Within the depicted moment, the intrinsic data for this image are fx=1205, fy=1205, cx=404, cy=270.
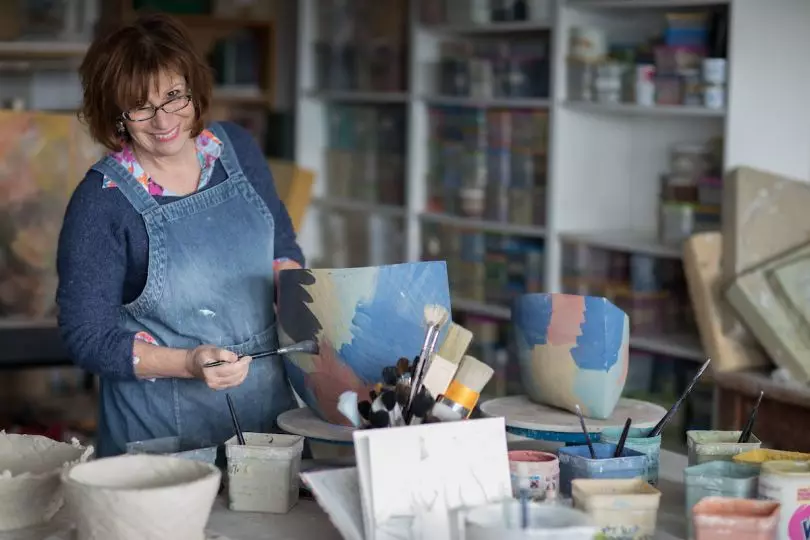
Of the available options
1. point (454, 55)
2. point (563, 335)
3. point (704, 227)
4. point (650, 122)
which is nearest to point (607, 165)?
point (650, 122)

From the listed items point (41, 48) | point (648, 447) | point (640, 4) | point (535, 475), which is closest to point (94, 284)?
point (535, 475)

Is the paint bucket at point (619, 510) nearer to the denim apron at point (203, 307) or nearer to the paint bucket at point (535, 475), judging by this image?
the paint bucket at point (535, 475)

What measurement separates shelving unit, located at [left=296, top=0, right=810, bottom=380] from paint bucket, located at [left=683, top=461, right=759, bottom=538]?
174cm

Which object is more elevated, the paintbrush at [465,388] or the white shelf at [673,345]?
the paintbrush at [465,388]

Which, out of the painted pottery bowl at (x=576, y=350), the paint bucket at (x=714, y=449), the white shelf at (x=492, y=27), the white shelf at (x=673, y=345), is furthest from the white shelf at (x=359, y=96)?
the paint bucket at (x=714, y=449)

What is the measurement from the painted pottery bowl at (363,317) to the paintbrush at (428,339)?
19mm

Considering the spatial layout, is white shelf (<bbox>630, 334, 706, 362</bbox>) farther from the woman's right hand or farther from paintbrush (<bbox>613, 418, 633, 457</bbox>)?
the woman's right hand

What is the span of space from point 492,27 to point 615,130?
0.53 metres

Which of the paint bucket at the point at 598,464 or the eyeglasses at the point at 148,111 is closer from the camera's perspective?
the paint bucket at the point at 598,464

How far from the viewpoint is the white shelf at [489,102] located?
3803 millimetres

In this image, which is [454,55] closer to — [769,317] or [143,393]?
[769,317]

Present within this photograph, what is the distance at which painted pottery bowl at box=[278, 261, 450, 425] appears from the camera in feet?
6.05

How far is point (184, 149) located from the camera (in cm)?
212

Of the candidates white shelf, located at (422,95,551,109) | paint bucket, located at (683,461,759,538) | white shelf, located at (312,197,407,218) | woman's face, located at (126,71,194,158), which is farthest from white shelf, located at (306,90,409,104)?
paint bucket, located at (683,461,759,538)
